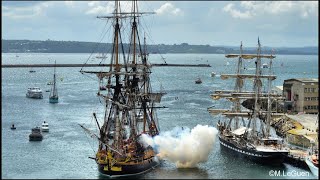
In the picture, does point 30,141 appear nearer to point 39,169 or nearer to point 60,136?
point 60,136

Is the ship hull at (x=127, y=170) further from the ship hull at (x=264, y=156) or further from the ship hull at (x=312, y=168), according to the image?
the ship hull at (x=312, y=168)

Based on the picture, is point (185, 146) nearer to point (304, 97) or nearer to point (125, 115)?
point (125, 115)

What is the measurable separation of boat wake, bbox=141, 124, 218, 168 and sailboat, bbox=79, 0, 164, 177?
95cm

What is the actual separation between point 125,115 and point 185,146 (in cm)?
818

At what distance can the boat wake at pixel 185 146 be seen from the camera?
2451 inches

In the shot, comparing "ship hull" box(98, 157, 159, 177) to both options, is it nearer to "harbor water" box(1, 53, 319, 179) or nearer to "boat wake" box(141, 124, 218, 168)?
"harbor water" box(1, 53, 319, 179)

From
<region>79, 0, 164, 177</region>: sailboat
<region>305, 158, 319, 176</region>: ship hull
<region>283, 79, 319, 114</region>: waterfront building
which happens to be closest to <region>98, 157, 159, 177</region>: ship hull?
<region>79, 0, 164, 177</region>: sailboat

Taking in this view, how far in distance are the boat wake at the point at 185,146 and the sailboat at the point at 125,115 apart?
953 mm

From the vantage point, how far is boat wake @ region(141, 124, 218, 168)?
6225cm

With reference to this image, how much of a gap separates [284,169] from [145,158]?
1439 centimetres

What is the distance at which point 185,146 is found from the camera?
62094 millimetres

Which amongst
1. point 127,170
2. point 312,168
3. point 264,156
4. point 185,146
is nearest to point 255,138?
point 264,156

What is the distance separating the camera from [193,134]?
210ft

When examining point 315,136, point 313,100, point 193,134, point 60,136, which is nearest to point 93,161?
point 193,134
